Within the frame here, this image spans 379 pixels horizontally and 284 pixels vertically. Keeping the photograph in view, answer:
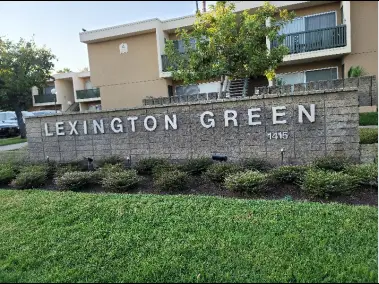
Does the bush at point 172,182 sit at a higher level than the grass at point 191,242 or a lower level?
higher

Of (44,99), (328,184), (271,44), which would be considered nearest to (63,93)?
(44,99)

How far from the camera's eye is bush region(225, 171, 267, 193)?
525 centimetres

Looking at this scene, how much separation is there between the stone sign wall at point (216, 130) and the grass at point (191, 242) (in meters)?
2.55

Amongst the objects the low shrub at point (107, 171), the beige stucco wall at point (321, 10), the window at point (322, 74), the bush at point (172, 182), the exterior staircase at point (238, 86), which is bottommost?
the bush at point (172, 182)

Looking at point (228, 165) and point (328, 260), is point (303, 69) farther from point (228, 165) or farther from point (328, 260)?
point (328, 260)

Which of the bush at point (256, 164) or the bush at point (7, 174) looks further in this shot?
the bush at point (7, 174)

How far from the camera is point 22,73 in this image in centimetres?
1764

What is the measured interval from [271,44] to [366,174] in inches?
300

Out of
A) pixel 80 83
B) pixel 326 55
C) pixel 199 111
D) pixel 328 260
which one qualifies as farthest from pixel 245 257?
pixel 80 83

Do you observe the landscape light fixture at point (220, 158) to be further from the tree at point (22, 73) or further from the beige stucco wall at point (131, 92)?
the tree at point (22, 73)

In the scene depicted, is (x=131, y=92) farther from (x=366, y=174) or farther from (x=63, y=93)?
(x=63, y=93)

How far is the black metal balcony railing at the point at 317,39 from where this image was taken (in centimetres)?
1459

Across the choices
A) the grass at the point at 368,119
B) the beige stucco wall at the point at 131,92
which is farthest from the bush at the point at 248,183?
the beige stucco wall at the point at 131,92

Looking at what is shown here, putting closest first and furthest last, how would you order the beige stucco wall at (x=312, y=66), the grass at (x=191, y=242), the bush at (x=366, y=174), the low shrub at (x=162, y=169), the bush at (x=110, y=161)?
the grass at (x=191, y=242), the bush at (x=366, y=174), the low shrub at (x=162, y=169), the bush at (x=110, y=161), the beige stucco wall at (x=312, y=66)
